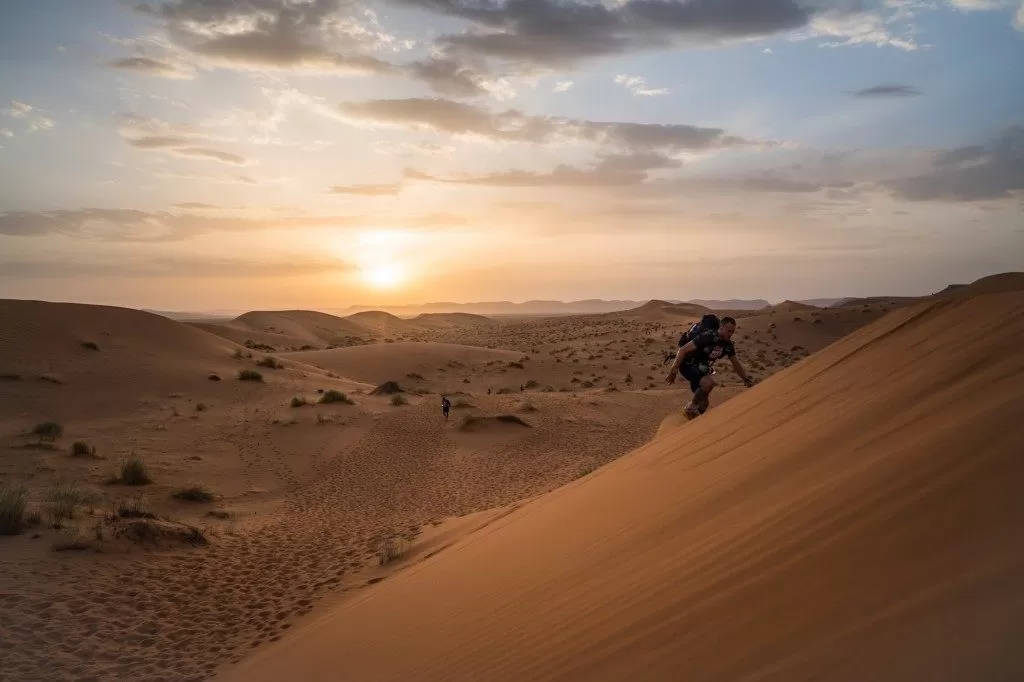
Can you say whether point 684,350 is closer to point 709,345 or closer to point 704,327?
point 709,345

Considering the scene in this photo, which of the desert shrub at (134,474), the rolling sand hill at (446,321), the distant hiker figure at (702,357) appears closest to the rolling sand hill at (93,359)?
the desert shrub at (134,474)

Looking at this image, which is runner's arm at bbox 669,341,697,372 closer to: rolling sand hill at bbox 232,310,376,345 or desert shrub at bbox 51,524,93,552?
desert shrub at bbox 51,524,93,552

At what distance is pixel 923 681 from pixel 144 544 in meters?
8.77

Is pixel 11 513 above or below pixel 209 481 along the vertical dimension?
above

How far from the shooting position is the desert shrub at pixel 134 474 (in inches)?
474

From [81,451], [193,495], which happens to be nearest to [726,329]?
[193,495]

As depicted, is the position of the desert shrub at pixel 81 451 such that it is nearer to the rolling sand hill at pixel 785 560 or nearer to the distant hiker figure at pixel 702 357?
the rolling sand hill at pixel 785 560

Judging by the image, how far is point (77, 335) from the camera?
2789 cm

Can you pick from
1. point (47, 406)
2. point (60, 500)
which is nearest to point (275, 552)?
point (60, 500)

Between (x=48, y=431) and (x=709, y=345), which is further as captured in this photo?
(x=48, y=431)

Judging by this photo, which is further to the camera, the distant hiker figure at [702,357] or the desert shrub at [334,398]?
the desert shrub at [334,398]

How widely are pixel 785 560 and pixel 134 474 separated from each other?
41.5ft

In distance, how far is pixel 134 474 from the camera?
39.6 ft

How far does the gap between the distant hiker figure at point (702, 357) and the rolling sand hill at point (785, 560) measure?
1.57 meters
